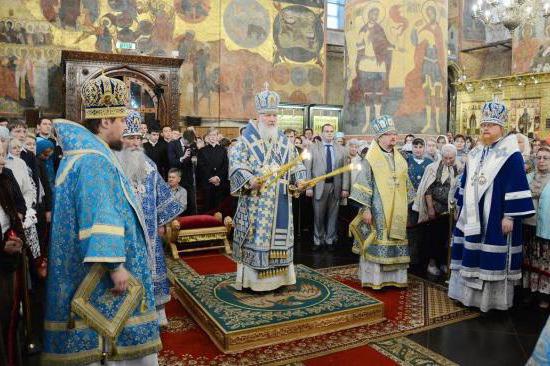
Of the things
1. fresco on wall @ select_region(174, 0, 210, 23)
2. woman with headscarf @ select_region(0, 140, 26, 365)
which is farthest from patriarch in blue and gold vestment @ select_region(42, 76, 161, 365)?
fresco on wall @ select_region(174, 0, 210, 23)

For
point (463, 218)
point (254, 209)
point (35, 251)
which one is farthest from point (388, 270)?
point (35, 251)

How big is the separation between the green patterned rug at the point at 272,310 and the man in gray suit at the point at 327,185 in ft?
8.08

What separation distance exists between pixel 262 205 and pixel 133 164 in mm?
1516

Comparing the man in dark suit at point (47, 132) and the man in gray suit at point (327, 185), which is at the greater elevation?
the man in dark suit at point (47, 132)

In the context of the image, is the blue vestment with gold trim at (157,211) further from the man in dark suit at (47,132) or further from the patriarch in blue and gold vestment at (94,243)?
the man in dark suit at (47,132)

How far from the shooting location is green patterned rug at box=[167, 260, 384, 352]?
3.99m

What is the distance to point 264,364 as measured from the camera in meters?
3.63

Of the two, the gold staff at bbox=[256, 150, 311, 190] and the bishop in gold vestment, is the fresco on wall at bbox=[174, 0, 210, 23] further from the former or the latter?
the gold staff at bbox=[256, 150, 311, 190]

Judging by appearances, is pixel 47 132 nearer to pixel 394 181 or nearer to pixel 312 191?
pixel 312 191

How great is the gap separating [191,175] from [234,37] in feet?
26.5

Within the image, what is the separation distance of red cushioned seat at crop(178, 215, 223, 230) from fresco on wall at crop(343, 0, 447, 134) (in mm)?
4423

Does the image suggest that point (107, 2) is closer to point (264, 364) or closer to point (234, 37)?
point (234, 37)

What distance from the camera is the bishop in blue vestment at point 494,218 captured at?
4.62m

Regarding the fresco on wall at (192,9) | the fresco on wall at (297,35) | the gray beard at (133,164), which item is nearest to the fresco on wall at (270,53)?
the fresco on wall at (297,35)
